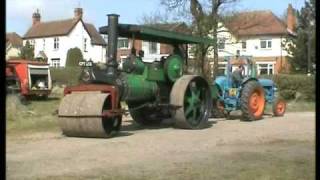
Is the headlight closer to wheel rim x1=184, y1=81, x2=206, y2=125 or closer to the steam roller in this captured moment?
the steam roller

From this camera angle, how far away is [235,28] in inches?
1625

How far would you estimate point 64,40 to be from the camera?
76062 millimetres

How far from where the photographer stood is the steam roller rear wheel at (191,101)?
15.2m

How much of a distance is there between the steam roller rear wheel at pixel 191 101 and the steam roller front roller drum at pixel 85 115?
2.30 metres

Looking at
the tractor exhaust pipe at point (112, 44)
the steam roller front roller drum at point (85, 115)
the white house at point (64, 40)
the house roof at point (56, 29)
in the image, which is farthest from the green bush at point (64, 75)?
the house roof at point (56, 29)

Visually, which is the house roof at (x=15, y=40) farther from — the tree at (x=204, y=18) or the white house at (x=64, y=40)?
the tree at (x=204, y=18)

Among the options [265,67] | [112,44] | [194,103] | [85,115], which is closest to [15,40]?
[265,67]

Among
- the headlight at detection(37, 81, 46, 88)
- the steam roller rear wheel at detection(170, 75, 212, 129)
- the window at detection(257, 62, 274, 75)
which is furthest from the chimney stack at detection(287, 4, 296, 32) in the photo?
the steam roller rear wheel at detection(170, 75, 212, 129)

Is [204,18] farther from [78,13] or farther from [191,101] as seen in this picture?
[78,13]

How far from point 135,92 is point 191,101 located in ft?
6.80

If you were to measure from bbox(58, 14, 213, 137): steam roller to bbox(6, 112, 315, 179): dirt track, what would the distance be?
1.40 feet

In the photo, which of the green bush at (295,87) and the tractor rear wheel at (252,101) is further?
the green bush at (295,87)
